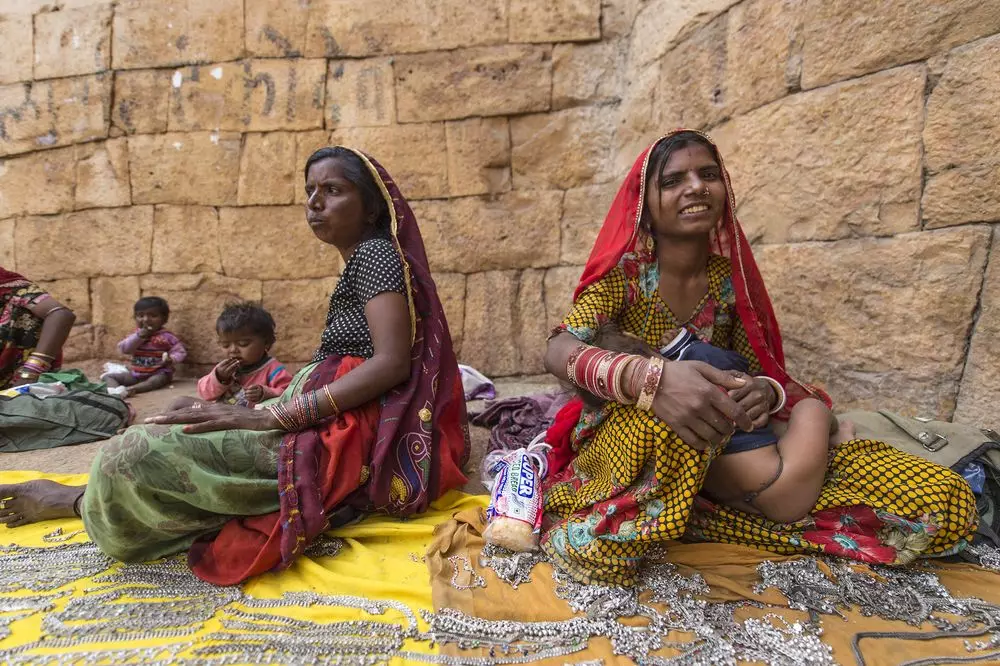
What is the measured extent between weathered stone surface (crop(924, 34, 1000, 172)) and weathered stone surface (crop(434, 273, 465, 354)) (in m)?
3.30

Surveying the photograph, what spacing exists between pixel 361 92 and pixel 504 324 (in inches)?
96.0

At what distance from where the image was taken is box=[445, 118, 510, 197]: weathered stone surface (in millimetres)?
4645

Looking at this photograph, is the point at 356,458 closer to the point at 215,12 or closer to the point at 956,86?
the point at 956,86

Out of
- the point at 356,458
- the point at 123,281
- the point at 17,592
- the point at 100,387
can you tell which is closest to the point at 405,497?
the point at 356,458

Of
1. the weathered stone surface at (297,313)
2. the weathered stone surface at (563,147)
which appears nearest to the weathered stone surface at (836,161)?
the weathered stone surface at (563,147)

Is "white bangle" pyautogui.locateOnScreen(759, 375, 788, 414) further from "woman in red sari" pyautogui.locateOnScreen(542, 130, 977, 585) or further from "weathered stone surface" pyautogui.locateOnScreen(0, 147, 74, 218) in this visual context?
"weathered stone surface" pyautogui.locateOnScreen(0, 147, 74, 218)

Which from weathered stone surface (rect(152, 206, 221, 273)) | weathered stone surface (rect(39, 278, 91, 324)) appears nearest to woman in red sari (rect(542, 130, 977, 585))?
weathered stone surface (rect(152, 206, 221, 273))

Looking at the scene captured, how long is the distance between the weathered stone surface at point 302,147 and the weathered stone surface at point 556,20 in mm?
1942

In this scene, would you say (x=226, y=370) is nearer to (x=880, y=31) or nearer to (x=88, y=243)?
(x=88, y=243)

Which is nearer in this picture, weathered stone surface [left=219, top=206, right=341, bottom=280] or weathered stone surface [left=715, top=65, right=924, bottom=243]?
weathered stone surface [left=715, top=65, right=924, bottom=243]

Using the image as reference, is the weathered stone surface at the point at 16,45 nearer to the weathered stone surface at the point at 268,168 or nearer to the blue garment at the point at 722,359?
the weathered stone surface at the point at 268,168

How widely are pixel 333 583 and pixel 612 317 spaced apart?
1295 millimetres

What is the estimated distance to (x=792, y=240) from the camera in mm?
3025

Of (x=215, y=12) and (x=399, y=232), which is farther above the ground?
(x=215, y=12)
